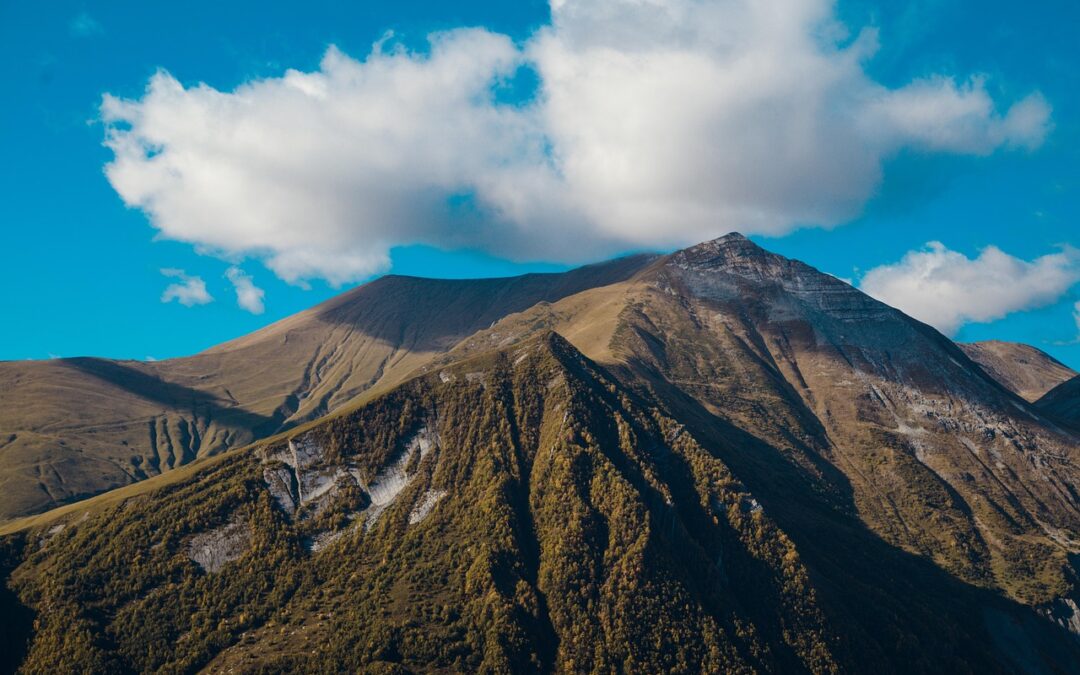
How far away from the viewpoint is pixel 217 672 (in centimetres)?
19938

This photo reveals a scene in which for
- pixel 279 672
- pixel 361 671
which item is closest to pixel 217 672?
pixel 279 672

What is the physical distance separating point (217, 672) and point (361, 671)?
41.4 m

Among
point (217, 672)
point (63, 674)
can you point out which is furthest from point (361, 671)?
point (63, 674)

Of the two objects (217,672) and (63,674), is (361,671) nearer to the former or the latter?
(217,672)

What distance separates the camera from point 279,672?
7785 inches

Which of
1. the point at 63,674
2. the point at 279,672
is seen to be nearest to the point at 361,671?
the point at 279,672

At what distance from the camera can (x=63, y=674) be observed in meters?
200

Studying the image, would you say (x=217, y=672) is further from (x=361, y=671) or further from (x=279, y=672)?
(x=361, y=671)

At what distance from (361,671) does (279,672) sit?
2308 centimetres

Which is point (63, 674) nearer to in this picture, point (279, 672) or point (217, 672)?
point (217, 672)

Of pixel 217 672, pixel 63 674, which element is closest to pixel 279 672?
pixel 217 672

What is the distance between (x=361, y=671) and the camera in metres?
198

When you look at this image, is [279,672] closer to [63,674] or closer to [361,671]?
[361,671]

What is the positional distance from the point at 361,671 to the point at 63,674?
85666 millimetres
